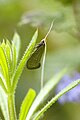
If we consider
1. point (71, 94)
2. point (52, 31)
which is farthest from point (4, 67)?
point (52, 31)

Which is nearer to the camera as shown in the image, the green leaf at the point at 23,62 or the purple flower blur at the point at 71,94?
the green leaf at the point at 23,62

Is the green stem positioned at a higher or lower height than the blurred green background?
higher

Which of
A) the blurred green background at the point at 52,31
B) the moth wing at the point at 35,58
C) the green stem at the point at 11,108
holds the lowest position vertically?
the blurred green background at the point at 52,31

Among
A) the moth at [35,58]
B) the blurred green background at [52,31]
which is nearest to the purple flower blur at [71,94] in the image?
the blurred green background at [52,31]

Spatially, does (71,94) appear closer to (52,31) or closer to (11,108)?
(52,31)

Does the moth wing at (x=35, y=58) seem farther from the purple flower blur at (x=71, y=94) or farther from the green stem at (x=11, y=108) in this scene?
the purple flower blur at (x=71, y=94)

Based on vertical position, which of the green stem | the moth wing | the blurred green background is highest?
the moth wing

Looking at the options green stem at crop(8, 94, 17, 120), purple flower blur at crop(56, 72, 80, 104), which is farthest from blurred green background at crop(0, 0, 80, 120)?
green stem at crop(8, 94, 17, 120)

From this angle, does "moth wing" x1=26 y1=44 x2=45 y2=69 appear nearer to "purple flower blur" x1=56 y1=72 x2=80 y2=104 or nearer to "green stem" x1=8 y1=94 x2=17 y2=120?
"green stem" x1=8 y1=94 x2=17 y2=120

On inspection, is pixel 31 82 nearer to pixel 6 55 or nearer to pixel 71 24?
pixel 71 24
